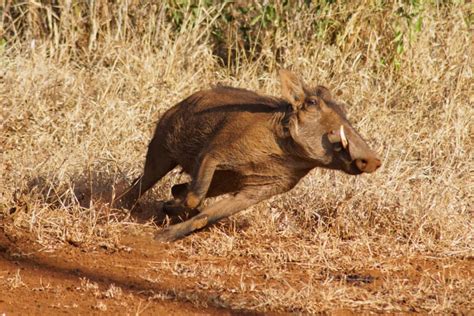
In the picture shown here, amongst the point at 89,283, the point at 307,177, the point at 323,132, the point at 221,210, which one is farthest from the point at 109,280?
the point at 307,177

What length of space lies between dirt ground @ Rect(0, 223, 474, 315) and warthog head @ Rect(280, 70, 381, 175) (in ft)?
2.15

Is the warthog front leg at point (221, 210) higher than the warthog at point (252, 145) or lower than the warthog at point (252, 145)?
lower

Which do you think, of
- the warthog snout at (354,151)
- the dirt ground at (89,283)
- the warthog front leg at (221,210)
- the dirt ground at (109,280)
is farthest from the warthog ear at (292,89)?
the dirt ground at (89,283)

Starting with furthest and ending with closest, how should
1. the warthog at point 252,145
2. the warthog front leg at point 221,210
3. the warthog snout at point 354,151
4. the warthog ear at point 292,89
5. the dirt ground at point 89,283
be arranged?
the warthog front leg at point 221,210, the warthog ear at point 292,89, the warthog at point 252,145, the warthog snout at point 354,151, the dirt ground at point 89,283

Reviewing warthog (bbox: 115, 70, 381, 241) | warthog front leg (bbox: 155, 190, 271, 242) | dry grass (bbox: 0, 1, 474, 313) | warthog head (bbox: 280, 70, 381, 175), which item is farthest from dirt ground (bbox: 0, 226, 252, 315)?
warthog head (bbox: 280, 70, 381, 175)

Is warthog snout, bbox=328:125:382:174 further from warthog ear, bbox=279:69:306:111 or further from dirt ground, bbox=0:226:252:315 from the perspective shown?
dirt ground, bbox=0:226:252:315

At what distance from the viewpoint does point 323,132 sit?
5.91 meters

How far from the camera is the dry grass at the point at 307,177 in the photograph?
19.5 ft

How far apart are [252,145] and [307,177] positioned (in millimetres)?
1280

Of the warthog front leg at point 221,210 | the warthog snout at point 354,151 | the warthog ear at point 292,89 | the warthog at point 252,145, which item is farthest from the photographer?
the warthog front leg at point 221,210

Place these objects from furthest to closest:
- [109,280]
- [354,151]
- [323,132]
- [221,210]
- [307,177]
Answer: [307,177] → [221,210] → [323,132] → [354,151] → [109,280]

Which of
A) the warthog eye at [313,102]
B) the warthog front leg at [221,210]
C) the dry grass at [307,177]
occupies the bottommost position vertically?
the dry grass at [307,177]

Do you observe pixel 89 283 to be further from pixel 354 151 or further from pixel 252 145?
pixel 354 151

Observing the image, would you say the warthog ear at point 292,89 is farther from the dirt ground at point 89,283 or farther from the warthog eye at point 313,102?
the dirt ground at point 89,283
